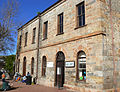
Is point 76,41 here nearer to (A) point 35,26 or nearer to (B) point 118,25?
(B) point 118,25

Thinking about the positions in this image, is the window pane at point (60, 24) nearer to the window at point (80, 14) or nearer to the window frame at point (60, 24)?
the window frame at point (60, 24)

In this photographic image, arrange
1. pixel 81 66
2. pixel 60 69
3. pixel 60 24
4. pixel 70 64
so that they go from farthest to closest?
pixel 60 24, pixel 60 69, pixel 70 64, pixel 81 66

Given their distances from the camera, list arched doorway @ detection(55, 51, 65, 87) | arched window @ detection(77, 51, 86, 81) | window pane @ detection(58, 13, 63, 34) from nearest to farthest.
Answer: arched window @ detection(77, 51, 86, 81), arched doorway @ detection(55, 51, 65, 87), window pane @ detection(58, 13, 63, 34)

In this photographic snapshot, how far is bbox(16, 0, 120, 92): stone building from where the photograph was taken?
29.6 ft

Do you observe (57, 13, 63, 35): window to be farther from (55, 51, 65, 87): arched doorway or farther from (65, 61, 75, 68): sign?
(65, 61, 75, 68): sign

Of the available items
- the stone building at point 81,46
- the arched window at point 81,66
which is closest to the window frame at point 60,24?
the stone building at point 81,46

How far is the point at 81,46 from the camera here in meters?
10.2

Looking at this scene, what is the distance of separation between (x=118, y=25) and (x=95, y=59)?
3534 millimetres

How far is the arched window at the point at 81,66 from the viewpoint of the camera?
1000 cm

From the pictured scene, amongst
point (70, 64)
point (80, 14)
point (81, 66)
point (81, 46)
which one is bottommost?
point (81, 66)

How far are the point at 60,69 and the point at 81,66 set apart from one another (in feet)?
9.43

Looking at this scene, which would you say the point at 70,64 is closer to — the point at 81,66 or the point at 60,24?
the point at 81,66

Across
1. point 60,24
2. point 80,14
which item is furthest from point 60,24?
point 80,14

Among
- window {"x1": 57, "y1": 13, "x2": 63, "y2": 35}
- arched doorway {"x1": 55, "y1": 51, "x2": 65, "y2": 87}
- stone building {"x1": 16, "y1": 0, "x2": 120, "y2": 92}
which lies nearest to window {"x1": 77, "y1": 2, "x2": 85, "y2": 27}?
stone building {"x1": 16, "y1": 0, "x2": 120, "y2": 92}
